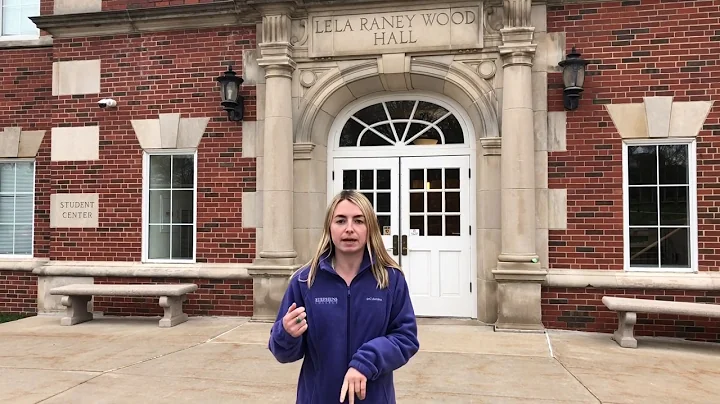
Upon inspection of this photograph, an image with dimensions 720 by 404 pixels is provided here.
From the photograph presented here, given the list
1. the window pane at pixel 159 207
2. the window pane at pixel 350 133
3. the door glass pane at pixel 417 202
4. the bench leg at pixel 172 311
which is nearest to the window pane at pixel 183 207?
the window pane at pixel 159 207

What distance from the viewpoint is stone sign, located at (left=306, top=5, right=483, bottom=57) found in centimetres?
678

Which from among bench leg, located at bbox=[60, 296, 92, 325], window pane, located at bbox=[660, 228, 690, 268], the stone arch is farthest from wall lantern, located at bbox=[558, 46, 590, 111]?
bench leg, located at bbox=[60, 296, 92, 325]

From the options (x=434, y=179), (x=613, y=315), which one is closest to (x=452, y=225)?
(x=434, y=179)

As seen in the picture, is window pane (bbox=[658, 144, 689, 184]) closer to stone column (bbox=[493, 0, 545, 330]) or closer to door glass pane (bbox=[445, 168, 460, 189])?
stone column (bbox=[493, 0, 545, 330])

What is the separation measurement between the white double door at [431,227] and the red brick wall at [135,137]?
1.95 m

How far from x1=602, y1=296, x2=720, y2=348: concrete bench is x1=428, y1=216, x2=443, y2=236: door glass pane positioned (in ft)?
7.20

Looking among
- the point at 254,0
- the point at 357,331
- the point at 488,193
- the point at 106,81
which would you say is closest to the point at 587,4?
the point at 488,193

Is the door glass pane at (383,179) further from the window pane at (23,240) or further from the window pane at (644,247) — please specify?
the window pane at (23,240)

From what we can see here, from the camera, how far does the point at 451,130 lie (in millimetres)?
7363

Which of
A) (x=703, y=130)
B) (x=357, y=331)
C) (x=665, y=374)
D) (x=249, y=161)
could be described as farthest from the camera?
(x=249, y=161)

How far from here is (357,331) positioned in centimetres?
221

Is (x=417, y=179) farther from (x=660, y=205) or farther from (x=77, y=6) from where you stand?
(x=77, y=6)

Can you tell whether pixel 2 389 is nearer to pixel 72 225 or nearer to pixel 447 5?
pixel 72 225

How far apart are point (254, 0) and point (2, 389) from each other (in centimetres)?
518
